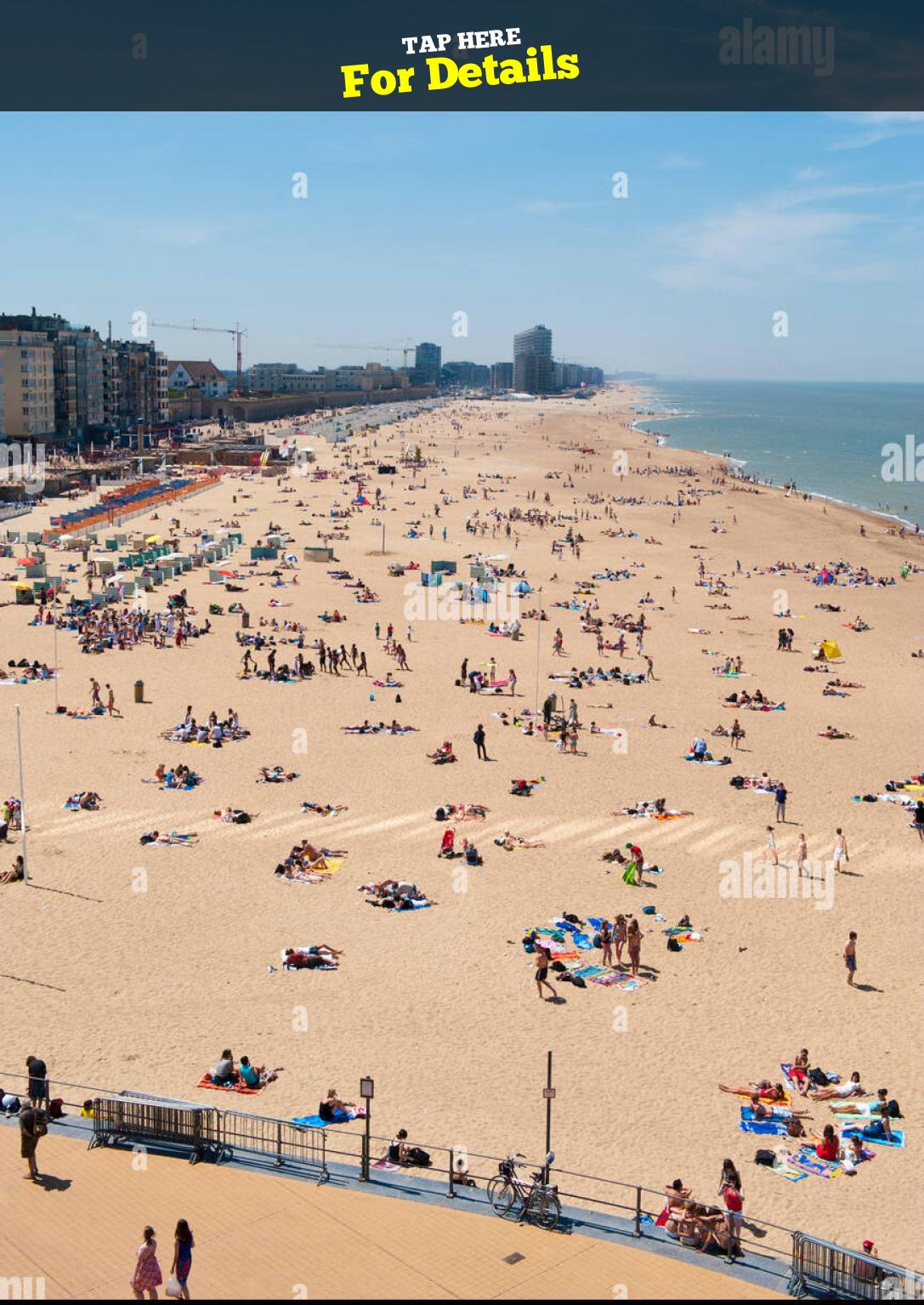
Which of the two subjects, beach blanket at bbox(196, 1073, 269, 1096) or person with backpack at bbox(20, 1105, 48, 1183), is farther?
beach blanket at bbox(196, 1073, 269, 1096)

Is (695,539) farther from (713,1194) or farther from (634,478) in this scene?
(713,1194)

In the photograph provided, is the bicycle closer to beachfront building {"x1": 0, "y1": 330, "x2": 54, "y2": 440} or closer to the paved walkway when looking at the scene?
the paved walkway

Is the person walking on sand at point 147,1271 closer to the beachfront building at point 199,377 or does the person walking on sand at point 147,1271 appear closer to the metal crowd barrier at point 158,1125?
the metal crowd barrier at point 158,1125

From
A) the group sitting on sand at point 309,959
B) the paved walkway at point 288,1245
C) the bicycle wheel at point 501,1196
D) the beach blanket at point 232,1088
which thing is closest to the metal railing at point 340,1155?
the bicycle wheel at point 501,1196

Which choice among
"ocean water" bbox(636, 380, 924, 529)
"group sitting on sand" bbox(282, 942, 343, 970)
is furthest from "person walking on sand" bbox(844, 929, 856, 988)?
"ocean water" bbox(636, 380, 924, 529)

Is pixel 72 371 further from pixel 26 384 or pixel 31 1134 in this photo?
pixel 31 1134

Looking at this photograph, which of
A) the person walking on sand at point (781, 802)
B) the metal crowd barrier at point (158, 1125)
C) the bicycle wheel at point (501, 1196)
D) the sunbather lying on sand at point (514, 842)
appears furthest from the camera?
Result: the person walking on sand at point (781, 802)

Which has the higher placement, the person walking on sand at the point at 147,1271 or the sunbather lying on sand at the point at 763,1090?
the person walking on sand at the point at 147,1271

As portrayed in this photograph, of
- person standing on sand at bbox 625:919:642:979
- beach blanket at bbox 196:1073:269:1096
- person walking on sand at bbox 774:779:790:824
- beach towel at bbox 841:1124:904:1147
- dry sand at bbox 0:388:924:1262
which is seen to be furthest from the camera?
person walking on sand at bbox 774:779:790:824
